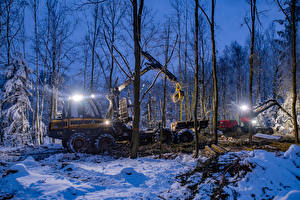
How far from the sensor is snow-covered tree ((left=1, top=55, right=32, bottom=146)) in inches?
553

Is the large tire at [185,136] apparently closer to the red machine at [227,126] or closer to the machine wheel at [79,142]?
the machine wheel at [79,142]

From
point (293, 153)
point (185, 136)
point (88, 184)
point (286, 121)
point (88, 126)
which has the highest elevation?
point (293, 153)

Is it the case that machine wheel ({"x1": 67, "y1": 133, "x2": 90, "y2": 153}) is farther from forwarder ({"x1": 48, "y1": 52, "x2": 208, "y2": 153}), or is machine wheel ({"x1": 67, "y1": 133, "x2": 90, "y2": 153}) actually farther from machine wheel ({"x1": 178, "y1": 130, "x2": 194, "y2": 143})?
machine wheel ({"x1": 178, "y1": 130, "x2": 194, "y2": 143})

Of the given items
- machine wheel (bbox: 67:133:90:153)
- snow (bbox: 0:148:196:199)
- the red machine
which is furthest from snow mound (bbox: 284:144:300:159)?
the red machine

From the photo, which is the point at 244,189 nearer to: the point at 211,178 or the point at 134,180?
the point at 211,178

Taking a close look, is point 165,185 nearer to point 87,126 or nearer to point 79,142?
point 79,142

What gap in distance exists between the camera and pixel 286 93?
14.7 m

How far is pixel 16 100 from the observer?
1457 cm

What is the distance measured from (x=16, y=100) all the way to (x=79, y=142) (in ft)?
29.2

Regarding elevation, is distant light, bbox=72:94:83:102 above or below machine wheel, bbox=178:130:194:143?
above

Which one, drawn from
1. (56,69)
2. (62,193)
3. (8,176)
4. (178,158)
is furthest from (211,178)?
(56,69)

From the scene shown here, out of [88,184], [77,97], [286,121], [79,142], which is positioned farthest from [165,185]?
[286,121]

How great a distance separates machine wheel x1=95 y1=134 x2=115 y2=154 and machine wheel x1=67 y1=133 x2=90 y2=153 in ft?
1.81

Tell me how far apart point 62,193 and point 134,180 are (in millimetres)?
1829
